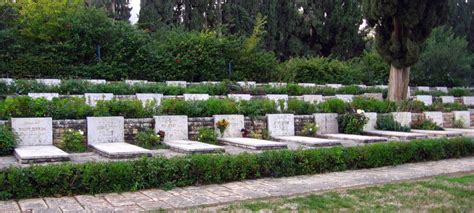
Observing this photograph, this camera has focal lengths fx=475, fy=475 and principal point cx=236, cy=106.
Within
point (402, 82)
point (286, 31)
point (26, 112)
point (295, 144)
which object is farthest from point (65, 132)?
point (286, 31)

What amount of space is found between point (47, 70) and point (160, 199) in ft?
42.4

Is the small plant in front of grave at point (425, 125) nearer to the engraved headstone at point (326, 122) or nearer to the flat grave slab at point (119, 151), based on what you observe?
the engraved headstone at point (326, 122)

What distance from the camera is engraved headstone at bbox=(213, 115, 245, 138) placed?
10.8m

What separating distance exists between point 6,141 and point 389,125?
31.1 feet

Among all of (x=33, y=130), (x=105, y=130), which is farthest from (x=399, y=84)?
(x=33, y=130)

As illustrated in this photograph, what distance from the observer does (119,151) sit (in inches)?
310

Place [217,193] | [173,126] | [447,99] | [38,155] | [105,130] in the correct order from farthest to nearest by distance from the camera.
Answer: [447,99] < [173,126] < [105,130] < [38,155] < [217,193]

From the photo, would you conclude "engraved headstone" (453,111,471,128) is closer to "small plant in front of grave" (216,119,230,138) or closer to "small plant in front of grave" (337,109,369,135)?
"small plant in front of grave" (337,109,369,135)

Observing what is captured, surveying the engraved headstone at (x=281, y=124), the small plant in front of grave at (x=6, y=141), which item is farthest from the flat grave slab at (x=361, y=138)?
the small plant in front of grave at (x=6, y=141)

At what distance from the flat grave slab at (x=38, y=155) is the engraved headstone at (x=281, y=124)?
5185mm

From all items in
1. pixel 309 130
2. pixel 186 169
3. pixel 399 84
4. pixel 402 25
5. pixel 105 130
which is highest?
pixel 402 25

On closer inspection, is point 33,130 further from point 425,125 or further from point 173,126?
point 425,125

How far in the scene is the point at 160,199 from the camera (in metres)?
5.95

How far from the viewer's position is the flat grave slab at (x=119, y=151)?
7.71 m
